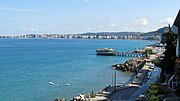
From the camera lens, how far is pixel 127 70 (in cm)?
7769

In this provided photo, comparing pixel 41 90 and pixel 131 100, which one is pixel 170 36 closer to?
pixel 131 100

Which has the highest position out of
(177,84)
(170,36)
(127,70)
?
(170,36)

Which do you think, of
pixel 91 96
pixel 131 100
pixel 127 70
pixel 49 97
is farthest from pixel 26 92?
pixel 127 70

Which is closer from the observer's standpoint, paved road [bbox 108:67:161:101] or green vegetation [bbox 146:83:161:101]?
green vegetation [bbox 146:83:161:101]

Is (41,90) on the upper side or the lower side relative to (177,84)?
lower

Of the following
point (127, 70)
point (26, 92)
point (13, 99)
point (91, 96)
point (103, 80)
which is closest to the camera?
point (91, 96)

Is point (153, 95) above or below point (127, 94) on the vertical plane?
above

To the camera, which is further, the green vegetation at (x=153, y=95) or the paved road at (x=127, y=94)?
the paved road at (x=127, y=94)

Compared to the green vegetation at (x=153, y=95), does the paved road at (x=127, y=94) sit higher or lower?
lower

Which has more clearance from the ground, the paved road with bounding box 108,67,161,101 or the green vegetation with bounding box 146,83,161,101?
the green vegetation with bounding box 146,83,161,101

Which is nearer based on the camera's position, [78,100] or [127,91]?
[78,100]

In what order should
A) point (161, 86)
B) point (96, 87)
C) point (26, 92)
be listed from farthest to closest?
point (96, 87)
point (26, 92)
point (161, 86)

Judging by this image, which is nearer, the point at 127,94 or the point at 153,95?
the point at 153,95

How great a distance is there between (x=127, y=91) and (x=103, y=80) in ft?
58.0
